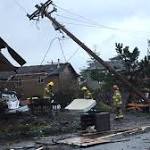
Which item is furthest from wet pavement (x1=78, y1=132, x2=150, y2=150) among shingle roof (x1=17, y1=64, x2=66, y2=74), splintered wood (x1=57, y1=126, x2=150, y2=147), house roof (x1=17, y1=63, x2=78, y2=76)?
shingle roof (x1=17, y1=64, x2=66, y2=74)

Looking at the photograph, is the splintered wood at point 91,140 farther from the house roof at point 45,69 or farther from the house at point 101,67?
the house roof at point 45,69

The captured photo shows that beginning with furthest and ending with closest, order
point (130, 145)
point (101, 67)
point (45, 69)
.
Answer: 1. point (45, 69)
2. point (101, 67)
3. point (130, 145)

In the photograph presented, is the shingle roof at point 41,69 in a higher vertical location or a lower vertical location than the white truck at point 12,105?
higher

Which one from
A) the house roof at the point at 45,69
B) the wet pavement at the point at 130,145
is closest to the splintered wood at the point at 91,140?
the wet pavement at the point at 130,145

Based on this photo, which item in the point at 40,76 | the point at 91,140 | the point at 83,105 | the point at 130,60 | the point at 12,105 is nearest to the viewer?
the point at 91,140

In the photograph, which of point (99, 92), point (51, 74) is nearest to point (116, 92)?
point (99, 92)

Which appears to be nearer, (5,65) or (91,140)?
(91,140)

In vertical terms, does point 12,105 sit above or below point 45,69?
below

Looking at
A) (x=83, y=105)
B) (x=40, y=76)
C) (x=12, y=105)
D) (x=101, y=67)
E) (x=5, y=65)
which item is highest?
(x=101, y=67)

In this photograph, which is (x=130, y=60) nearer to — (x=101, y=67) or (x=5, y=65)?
(x=5, y=65)

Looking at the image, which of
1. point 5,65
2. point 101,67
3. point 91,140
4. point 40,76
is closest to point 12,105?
point 5,65

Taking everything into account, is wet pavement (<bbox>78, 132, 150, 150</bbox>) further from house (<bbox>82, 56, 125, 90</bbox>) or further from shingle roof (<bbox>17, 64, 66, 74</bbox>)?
shingle roof (<bbox>17, 64, 66, 74</bbox>)

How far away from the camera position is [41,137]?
22.2 m

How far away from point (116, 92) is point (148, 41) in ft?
94.6
